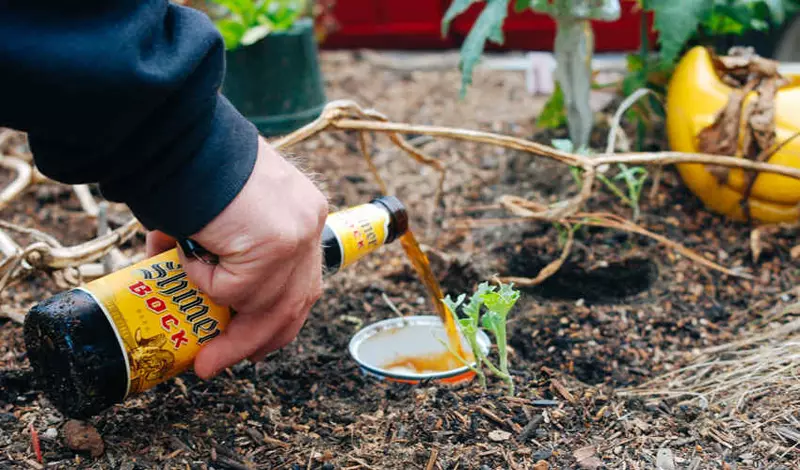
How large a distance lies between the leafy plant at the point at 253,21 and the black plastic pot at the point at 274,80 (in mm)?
33

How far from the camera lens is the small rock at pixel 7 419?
4.39ft

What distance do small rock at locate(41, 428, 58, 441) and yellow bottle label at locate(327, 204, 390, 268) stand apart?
593mm

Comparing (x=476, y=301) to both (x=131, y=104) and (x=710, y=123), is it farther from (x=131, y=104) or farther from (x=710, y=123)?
(x=710, y=123)

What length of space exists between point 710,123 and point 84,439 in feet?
5.75

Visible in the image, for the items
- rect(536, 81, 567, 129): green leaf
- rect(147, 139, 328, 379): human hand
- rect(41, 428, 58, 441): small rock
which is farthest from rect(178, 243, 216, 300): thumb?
rect(536, 81, 567, 129): green leaf

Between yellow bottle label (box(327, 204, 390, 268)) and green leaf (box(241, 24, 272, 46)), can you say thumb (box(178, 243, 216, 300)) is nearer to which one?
yellow bottle label (box(327, 204, 390, 268))

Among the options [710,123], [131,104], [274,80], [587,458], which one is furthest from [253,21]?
[587,458]

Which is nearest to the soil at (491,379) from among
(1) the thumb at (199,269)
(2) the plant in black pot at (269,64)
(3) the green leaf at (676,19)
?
(2) the plant in black pot at (269,64)

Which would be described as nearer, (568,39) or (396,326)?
(396,326)

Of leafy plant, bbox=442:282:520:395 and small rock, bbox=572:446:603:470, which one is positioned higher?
leafy plant, bbox=442:282:520:395

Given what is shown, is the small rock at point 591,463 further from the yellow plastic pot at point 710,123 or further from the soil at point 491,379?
the yellow plastic pot at point 710,123

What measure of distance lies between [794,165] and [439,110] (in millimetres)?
1597

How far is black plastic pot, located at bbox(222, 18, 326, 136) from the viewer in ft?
8.96

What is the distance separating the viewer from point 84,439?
4.11 ft
